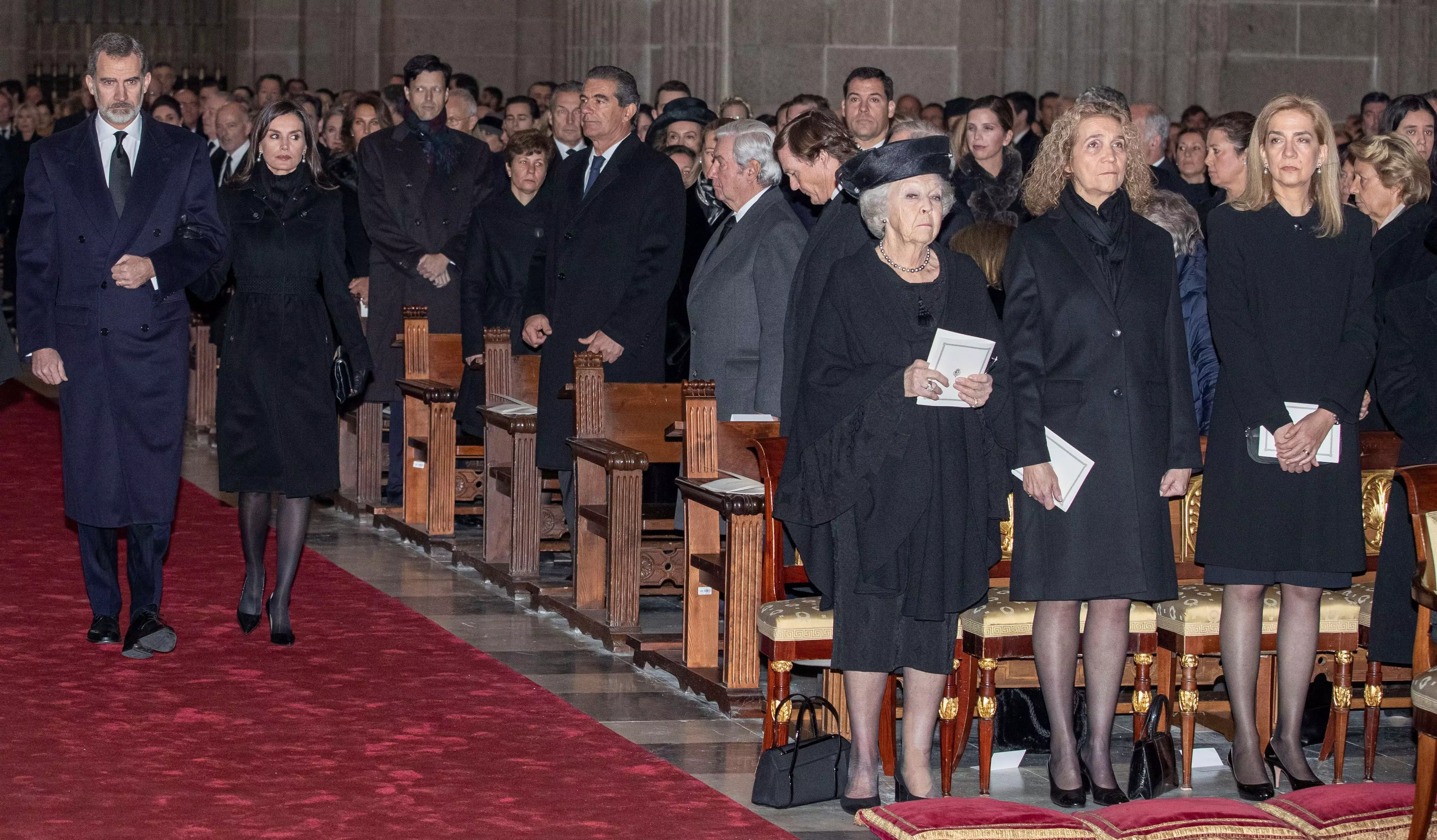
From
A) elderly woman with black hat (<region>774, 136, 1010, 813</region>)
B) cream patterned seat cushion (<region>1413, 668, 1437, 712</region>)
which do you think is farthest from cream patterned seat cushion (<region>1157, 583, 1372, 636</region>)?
cream patterned seat cushion (<region>1413, 668, 1437, 712</region>)

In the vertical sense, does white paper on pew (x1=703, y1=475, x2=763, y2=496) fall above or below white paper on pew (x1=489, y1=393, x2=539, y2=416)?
below

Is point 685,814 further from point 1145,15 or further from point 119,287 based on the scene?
point 1145,15

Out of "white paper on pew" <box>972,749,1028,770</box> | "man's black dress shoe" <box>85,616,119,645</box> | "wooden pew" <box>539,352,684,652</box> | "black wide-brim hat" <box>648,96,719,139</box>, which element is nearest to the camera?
"white paper on pew" <box>972,749,1028,770</box>

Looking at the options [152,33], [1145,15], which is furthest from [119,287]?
[152,33]

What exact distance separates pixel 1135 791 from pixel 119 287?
3.41 meters

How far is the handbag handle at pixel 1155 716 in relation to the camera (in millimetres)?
5234

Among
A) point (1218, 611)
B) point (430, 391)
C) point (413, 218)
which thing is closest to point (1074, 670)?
point (1218, 611)

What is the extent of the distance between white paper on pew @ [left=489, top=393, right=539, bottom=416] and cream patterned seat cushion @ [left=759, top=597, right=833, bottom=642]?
2603 mm

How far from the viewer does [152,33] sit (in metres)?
21.5

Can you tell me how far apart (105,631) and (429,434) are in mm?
2244

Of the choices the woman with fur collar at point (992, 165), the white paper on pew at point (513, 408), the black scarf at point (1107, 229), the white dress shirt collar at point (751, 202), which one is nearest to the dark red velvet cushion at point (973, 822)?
the black scarf at point (1107, 229)

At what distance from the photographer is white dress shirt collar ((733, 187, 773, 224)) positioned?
646 cm

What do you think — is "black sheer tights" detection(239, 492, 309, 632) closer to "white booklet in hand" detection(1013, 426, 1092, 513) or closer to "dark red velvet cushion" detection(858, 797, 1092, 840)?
"white booklet in hand" detection(1013, 426, 1092, 513)

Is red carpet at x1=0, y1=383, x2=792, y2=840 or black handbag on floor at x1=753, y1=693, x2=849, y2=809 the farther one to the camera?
black handbag on floor at x1=753, y1=693, x2=849, y2=809
